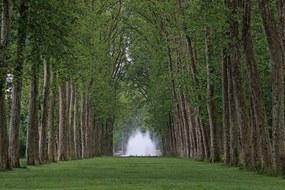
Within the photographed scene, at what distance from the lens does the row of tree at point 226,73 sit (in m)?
19.4

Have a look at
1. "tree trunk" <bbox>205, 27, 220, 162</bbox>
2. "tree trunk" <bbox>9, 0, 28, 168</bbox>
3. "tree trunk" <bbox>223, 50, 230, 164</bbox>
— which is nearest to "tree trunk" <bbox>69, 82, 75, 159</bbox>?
"tree trunk" <bbox>205, 27, 220, 162</bbox>

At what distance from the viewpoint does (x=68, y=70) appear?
25016 mm

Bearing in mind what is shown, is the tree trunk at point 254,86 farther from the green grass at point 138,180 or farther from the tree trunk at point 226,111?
the tree trunk at point 226,111

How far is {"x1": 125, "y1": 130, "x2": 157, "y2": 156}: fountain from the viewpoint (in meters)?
179

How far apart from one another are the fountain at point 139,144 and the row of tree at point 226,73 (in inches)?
4652

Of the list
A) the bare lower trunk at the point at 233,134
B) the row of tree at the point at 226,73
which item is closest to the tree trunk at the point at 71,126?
the row of tree at the point at 226,73

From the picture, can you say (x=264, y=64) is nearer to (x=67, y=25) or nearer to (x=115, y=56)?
(x=67, y=25)

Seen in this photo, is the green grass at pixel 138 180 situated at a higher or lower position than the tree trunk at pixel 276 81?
lower

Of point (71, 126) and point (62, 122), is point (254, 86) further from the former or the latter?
point (71, 126)

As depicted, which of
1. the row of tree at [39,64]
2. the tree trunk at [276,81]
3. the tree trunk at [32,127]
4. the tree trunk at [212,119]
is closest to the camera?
the tree trunk at [276,81]

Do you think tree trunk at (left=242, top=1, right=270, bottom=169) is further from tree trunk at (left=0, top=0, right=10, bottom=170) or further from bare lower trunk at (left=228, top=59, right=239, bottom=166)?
tree trunk at (left=0, top=0, right=10, bottom=170)

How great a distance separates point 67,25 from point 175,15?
66.0 feet

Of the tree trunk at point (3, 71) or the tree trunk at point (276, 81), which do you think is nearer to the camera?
the tree trunk at point (276, 81)

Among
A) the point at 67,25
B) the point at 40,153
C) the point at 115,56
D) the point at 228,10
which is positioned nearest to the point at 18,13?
the point at 67,25
